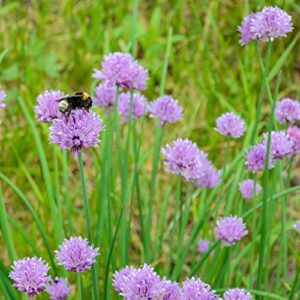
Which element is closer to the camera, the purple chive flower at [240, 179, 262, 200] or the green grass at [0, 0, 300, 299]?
the purple chive flower at [240, 179, 262, 200]

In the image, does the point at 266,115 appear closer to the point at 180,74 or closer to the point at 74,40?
the point at 180,74

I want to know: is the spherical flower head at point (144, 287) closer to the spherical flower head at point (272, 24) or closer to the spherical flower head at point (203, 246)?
the spherical flower head at point (272, 24)

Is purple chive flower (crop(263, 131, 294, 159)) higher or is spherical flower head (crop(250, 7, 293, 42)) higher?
spherical flower head (crop(250, 7, 293, 42))

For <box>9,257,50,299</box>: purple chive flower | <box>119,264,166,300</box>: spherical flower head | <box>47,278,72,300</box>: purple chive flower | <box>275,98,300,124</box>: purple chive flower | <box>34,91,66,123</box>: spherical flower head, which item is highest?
<box>275,98,300,124</box>: purple chive flower

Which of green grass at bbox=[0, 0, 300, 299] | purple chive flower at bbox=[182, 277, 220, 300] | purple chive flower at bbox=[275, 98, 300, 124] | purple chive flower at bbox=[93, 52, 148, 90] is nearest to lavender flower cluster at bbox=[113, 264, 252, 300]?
purple chive flower at bbox=[182, 277, 220, 300]

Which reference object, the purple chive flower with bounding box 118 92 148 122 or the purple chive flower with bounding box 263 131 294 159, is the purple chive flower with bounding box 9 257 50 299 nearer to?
the purple chive flower with bounding box 263 131 294 159

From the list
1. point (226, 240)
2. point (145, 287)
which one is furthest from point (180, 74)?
point (145, 287)

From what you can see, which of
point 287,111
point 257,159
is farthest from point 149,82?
point 257,159

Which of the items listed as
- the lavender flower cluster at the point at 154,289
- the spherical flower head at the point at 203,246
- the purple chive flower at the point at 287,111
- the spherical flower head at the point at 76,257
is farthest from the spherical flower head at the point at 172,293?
the spherical flower head at the point at 203,246
